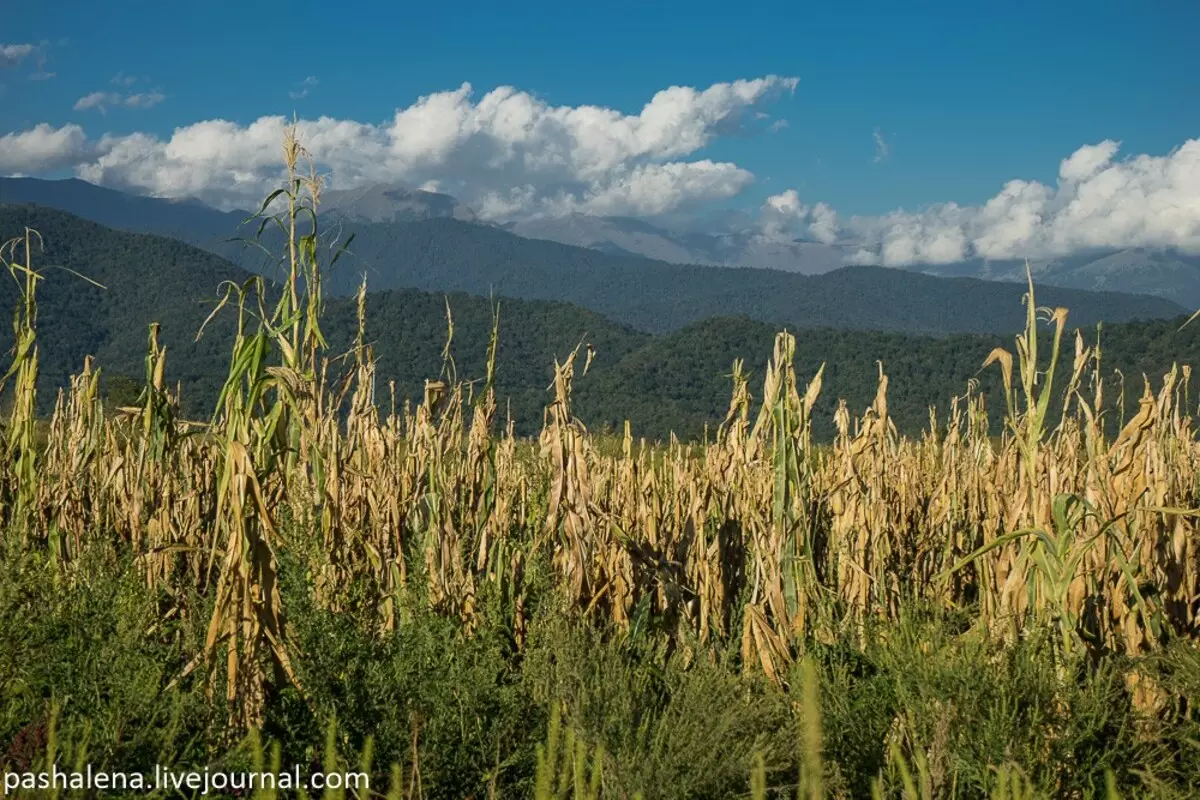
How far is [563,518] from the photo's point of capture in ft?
12.3

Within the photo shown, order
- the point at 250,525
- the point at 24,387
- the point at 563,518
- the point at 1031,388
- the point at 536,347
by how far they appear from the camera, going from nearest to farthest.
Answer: the point at 250,525
the point at 1031,388
the point at 563,518
the point at 24,387
the point at 536,347

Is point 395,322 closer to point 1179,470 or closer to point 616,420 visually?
point 616,420

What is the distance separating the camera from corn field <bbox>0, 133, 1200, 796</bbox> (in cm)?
312

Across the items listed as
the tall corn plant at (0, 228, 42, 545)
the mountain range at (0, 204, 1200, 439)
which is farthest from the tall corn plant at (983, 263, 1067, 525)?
the mountain range at (0, 204, 1200, 439)

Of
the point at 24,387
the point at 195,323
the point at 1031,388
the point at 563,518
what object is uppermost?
the point at 1031,388

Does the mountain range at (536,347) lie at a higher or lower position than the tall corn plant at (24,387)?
lower

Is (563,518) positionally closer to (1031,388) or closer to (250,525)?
(250,525)

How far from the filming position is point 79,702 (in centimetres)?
287

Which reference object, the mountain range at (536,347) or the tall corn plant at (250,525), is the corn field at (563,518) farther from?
the mountain range at (536,347)

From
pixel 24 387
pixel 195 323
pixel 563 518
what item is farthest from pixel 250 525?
pixel 195 323

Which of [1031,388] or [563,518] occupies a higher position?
[1031,388]

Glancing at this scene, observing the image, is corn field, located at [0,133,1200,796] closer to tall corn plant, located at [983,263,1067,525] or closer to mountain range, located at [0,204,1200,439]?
tall corn plant, located at [983,263,1067,525]

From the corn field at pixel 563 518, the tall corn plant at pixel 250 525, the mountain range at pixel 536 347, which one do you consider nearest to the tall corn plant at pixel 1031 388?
the corn field at pixel 563 518

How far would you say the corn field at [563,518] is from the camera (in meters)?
3.12
